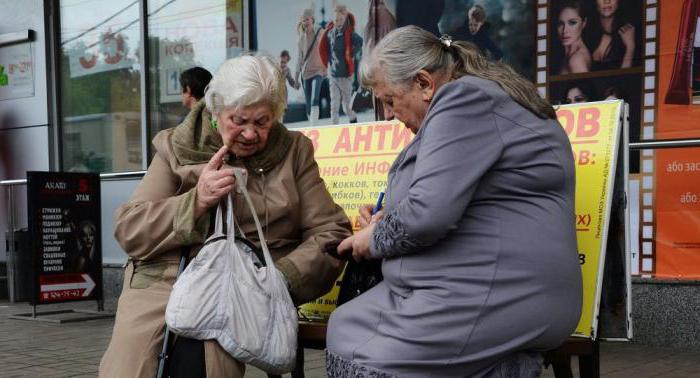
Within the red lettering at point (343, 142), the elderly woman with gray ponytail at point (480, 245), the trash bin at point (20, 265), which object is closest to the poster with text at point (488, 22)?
the red lettering at point (343, 142)

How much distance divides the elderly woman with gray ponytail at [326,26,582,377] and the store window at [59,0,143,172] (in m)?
7.40

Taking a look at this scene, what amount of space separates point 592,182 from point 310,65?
5358 millimetres

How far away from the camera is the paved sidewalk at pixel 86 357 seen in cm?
494

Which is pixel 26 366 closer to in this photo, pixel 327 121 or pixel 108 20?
pixel 327 121

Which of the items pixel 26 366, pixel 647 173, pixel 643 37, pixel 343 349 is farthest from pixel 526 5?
pixel 343 349

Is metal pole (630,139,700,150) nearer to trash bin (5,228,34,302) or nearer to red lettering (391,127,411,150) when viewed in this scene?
red lettering (391,127,411,150)

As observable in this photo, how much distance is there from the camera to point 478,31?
271 inches

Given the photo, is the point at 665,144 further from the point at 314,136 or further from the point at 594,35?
the point at 314,136

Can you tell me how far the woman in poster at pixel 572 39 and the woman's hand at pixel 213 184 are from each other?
4167 millimetres

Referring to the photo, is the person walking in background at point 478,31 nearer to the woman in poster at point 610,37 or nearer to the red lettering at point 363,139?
the woman in poster at point 610,37

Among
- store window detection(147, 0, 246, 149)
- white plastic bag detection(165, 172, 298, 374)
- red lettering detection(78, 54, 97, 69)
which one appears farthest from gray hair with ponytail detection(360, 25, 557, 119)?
red lettering detection(78, 54, 97, 69)

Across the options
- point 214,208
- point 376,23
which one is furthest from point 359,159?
point 376,23

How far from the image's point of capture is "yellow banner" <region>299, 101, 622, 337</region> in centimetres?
281

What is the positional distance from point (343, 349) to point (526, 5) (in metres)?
4.77
